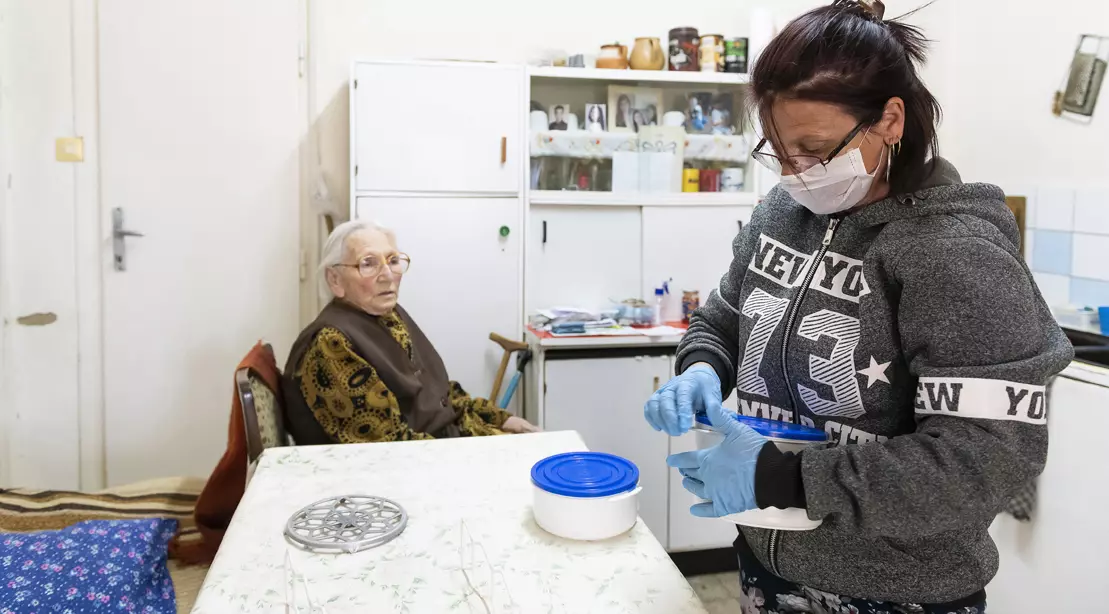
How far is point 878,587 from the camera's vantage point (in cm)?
100

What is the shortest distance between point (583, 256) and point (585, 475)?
2.03 metres

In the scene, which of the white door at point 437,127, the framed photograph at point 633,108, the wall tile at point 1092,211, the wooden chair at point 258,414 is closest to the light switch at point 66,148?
the white door at point 437,127

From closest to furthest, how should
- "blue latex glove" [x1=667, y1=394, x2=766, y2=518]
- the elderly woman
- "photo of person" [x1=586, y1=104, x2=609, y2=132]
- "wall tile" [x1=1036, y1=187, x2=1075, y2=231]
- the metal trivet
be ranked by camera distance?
"blue latex glove" [x1=667, y1=394, x2=766, y2=518] → the metal trivet → the elderly woman → "wall tile" [x1=1036, y1=187, x2=1075, y2=231] → "photo of person" [x1=586, y1=104, x2=609, y2=132]

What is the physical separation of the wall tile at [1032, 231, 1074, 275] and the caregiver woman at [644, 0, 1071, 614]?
197cm

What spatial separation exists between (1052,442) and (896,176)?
158 centimetres

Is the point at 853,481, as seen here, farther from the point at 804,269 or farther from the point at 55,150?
the point at 55,150

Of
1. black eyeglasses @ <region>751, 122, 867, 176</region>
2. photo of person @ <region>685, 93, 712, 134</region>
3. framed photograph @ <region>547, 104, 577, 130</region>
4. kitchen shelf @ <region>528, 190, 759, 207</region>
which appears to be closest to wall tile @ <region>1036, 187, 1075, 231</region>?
kitchen shelf @ <region>528, 190, 759, 207</region>

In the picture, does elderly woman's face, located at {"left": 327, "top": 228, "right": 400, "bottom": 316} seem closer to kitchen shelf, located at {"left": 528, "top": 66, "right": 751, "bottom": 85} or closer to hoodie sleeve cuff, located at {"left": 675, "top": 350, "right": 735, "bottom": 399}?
kitchen shelf, located at {"left": 528, "top": 66, "right": 751, "bottom": 85}

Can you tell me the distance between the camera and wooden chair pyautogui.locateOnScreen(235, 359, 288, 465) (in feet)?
6.27

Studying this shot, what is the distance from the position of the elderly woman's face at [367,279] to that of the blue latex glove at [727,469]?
5.01 feet

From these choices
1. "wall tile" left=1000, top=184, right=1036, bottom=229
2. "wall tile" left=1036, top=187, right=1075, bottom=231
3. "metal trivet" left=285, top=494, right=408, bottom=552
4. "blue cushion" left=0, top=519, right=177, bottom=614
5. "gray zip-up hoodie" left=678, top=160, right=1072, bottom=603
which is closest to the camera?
"gray zip-up hoodie" left=678, top=160, right=1072, bottom=603

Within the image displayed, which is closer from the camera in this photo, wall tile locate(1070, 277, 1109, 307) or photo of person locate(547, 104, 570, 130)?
wall tile locate(1070, 277, 1109, 307)

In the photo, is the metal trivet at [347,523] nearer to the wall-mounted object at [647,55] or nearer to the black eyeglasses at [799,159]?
the black eyeglasses at [799,159]

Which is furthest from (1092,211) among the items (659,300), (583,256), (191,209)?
(191,209)
